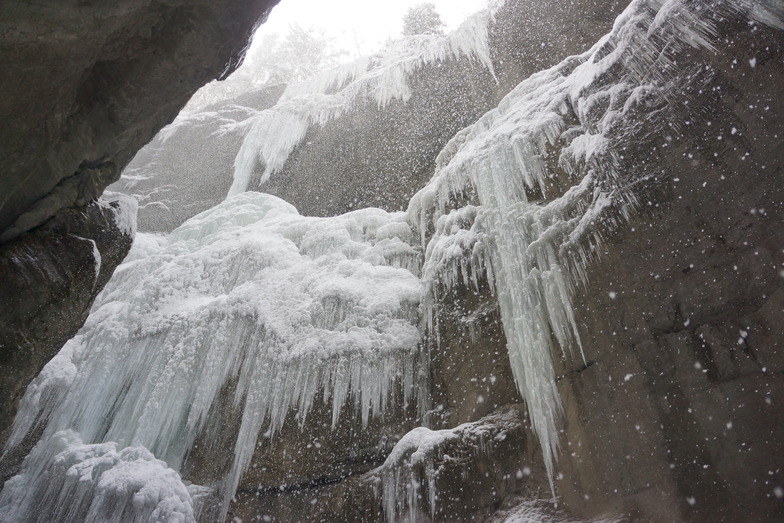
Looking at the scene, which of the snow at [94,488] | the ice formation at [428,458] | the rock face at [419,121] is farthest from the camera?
the rock face at [419,121]

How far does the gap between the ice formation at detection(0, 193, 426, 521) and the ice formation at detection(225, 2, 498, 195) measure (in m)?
5.17

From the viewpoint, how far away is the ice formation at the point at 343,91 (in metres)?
11.3

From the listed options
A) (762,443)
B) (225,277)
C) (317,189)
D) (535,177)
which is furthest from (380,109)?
(762,443)

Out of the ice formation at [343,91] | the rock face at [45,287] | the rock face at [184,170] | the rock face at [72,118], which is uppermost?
the rock face at [72,118]

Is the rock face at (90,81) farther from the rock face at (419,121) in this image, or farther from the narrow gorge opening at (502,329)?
the rock face at (419,121)

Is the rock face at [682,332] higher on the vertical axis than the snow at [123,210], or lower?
lower

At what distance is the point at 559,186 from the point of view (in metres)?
5.18

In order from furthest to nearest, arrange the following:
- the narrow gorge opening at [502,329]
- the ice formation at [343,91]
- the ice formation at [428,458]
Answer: the ice formation at [343,91]
the ice formation at [428,458]
the narrow gorge opening at [502,329]

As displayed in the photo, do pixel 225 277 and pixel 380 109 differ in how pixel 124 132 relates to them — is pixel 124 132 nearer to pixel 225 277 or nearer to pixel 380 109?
pixel 225 277

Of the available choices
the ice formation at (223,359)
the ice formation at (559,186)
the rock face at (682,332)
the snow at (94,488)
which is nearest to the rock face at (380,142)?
the ice formation at (223,359)

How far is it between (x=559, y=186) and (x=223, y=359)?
5.03 m

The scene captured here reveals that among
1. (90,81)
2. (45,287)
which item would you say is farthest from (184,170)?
(90,81)

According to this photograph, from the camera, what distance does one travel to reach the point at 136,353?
7375 mm

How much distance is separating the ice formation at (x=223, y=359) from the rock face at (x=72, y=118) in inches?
96.3
